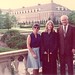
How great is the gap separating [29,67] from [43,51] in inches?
11.2

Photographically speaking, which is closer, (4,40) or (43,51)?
(43,51)

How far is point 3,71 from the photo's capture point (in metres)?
3.07

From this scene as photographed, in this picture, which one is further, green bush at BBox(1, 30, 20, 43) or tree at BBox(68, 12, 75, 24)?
green bush at BBox(1, 30, 20, 43)

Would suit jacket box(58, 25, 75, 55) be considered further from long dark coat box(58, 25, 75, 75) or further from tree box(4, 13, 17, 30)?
tree box(4, 13, 17, 30)

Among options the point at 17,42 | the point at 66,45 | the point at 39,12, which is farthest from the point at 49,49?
the point at 17,42

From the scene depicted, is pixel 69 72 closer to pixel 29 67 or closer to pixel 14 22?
pixel 29 67

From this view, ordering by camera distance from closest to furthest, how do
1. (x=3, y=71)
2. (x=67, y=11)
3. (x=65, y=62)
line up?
1. (x=3, y=71)
2. (x=65, y=62)
3. (x=67, y=11)

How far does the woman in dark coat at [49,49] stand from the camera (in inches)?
122

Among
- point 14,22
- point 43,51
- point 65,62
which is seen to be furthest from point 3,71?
point 14,22

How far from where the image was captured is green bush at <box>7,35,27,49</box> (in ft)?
15.7

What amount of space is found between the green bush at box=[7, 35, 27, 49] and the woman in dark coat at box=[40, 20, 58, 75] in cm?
148

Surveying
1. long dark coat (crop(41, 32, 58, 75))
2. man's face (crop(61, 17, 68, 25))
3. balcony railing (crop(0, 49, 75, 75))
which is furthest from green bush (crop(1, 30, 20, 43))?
man's face (crop(61, 17, 68, 25))

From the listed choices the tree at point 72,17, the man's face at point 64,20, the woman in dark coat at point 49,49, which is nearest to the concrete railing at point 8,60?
the woman in dark coat at point 49,49

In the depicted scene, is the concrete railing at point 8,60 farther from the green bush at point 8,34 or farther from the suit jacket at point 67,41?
the green bush at point 8,34
